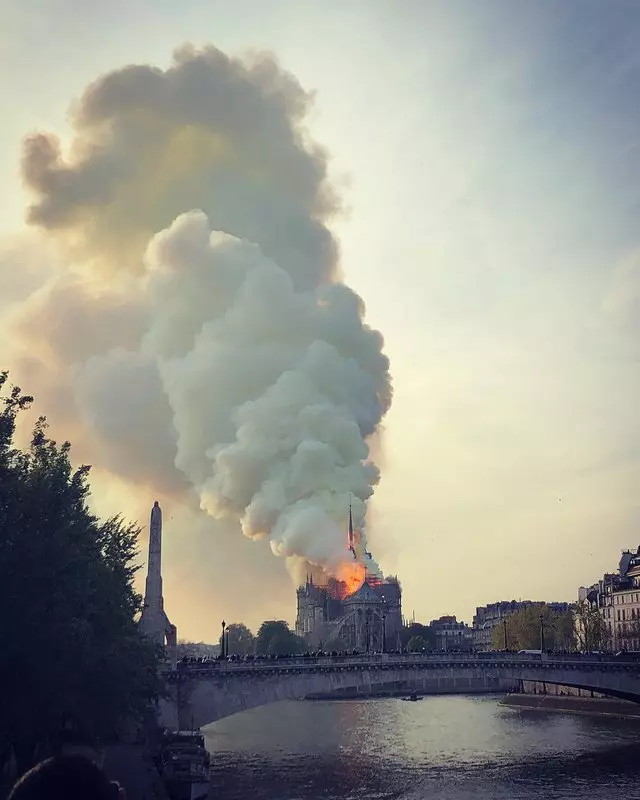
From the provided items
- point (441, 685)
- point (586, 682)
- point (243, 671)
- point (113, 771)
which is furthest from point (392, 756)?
point (441, 685)

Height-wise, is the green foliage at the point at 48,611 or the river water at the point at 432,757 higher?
the green foliage at the point at 48,611

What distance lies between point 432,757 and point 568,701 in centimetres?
4552

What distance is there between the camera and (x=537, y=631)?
148750 mm

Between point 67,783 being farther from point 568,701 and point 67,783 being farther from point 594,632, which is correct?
point 594,632

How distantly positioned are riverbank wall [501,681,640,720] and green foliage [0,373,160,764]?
69481mm

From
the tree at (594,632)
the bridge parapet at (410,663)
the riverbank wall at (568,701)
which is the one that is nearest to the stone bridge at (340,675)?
the bridge parapet at (410,663)

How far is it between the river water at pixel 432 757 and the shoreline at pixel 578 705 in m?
2.39

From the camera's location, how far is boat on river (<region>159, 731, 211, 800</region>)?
154 ft

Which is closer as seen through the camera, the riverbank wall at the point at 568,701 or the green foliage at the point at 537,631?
the riverbank wall at the point at 568,701

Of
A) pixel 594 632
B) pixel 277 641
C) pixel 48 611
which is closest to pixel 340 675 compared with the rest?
pixel 48 611

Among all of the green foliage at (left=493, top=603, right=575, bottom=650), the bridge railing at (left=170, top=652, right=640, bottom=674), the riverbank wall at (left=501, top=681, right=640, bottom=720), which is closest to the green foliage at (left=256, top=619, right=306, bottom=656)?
the green foliage at (left=493, top=603, right=575, bottom=650)

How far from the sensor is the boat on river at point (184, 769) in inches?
1843

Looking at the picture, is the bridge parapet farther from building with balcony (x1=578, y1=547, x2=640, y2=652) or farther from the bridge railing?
building with balcony (x1=578, y1=547, x2=640, y2=652)

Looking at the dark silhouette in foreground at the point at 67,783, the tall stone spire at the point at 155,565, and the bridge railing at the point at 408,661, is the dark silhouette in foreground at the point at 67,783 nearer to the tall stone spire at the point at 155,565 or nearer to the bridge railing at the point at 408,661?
the bridge railing at the point at 408,661
